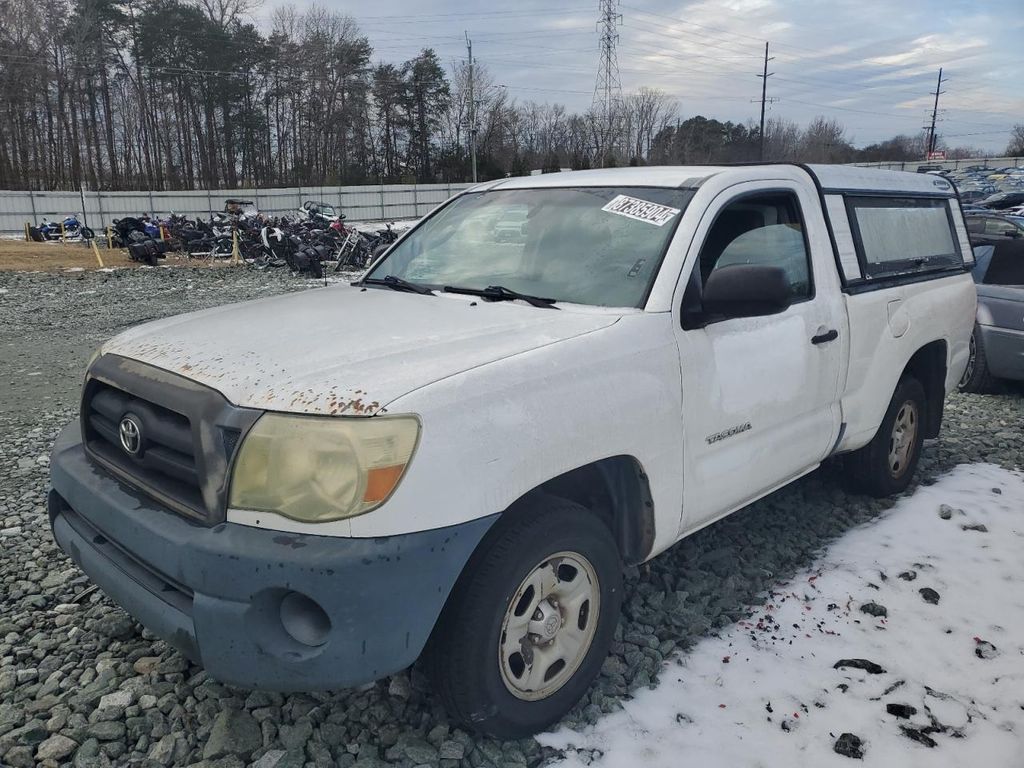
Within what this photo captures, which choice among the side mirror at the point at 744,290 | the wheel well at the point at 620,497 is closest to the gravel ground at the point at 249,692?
the wheel well at the point at 620,497

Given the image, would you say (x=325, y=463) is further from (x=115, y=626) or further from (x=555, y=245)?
(x=115, y=626)

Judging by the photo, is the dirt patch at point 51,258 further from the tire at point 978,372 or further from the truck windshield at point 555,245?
the tire at point 978,372

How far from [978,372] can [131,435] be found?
24.8 feet

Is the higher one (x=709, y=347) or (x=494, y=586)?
(x=709, y=347)

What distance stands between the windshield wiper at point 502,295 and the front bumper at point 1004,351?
5964 mm

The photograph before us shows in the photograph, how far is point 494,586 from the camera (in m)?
2.15

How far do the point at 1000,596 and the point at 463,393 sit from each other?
2.92 meters

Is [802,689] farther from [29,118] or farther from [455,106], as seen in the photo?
[455,106]

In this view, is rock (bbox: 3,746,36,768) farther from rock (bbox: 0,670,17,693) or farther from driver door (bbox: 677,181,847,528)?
driver door (bbox: 677,181,847,528)

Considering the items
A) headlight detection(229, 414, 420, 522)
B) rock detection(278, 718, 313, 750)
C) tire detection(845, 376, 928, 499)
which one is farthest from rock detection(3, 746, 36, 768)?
tire detection(845, 376, 928, 499)

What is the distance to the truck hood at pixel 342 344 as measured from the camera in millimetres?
2051

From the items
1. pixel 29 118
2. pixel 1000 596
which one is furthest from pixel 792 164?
pixel 29 118

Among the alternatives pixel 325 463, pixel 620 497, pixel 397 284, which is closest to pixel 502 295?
pixel 397 284

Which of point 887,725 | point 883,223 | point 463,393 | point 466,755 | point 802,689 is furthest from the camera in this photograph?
point 883,223
